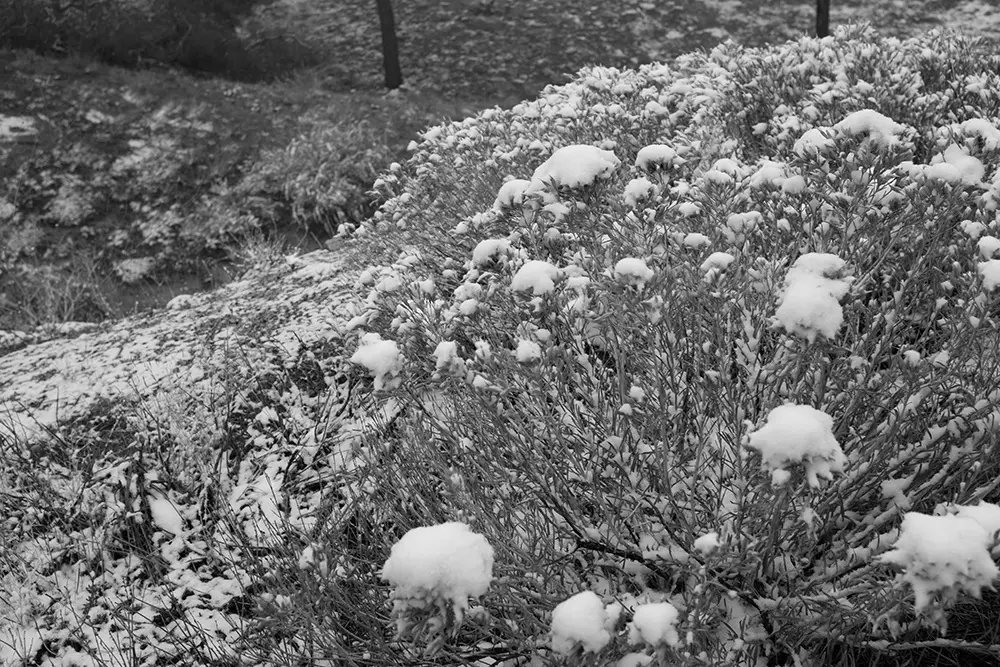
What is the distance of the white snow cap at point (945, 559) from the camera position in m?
1.12

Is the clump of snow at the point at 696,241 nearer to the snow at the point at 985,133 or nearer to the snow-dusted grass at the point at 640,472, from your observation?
the snow-dusted grass at the point at 640,472

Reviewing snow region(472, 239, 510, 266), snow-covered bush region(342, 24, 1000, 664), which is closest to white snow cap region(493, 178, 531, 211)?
snow-covered bush region(342, 24, 1000, 664)

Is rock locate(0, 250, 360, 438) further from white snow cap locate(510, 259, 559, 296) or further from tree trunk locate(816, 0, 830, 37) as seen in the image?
tree trunk locate(816, 0, 830, 37)

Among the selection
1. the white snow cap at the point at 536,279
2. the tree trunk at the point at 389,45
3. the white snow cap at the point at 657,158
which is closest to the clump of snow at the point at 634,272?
the white snow cap at the point at 536,279

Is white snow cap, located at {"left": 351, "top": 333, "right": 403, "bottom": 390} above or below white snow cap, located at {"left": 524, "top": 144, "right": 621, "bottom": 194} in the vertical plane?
below

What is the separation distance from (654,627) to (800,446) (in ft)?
1.57

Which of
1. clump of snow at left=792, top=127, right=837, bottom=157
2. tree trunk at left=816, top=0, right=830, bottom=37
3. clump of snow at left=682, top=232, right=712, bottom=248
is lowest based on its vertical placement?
clump of snow at left=682, top=232, right=712, bottom=248

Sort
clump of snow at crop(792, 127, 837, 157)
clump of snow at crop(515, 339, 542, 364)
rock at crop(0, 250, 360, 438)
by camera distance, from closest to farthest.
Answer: clump of snow at crop(515, 339, 542, 364) < clump of snow at crop(792, 127, 837, 157) < rock at crop(0, 250, 360, 438)

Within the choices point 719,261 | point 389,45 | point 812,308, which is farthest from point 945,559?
point 389,45

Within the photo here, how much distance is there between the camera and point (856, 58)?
17.7ft

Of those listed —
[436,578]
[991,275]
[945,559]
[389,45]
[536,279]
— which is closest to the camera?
[945,559]

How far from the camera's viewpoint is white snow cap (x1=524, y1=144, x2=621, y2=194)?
7.47 feet

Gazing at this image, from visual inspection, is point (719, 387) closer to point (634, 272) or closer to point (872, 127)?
point (634, 272)

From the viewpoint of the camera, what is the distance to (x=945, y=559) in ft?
3.70
